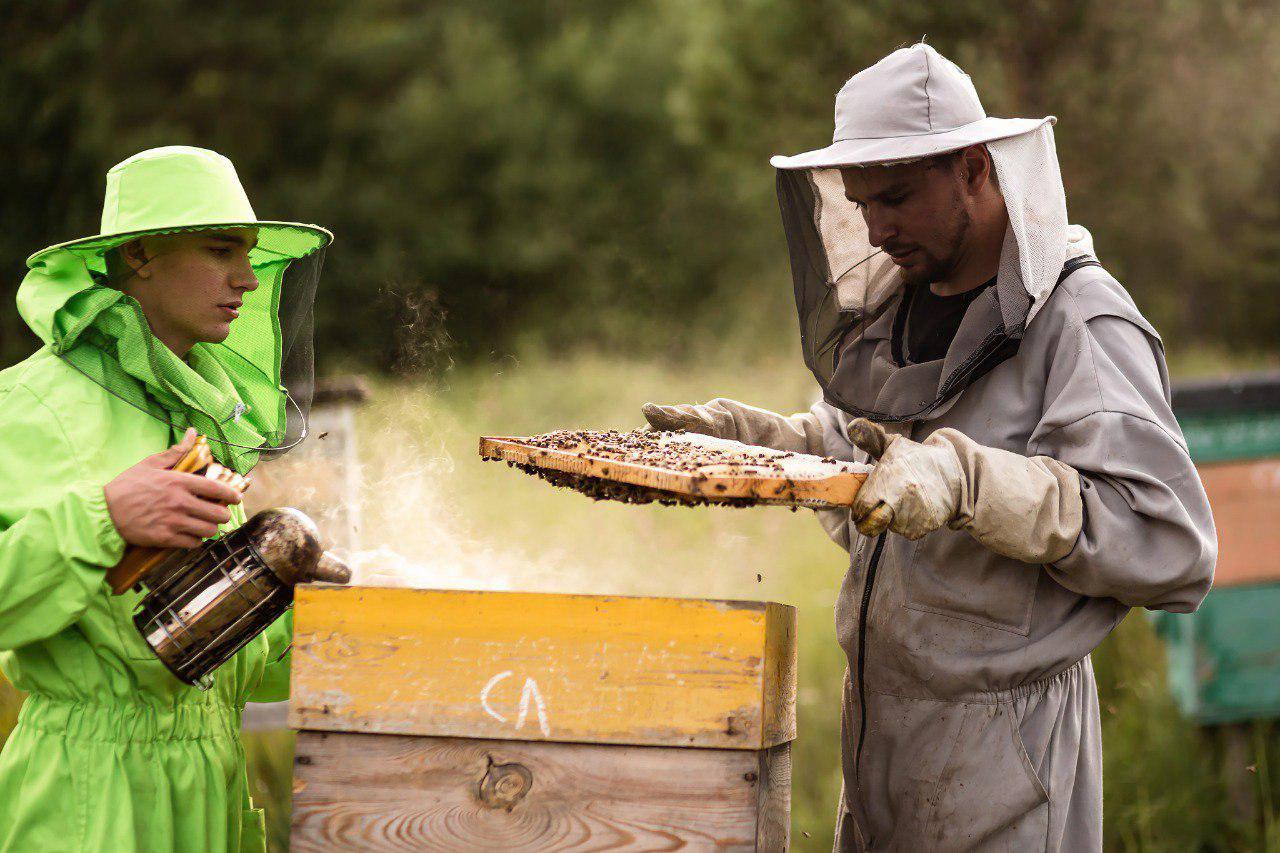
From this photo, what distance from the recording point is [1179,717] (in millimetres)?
4555

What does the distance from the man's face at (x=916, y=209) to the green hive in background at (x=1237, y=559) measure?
2.28 metres

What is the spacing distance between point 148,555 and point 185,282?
0.60 m

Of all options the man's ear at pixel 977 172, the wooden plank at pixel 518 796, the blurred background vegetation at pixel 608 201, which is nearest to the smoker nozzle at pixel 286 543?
the wooden plank at pixel 518 796

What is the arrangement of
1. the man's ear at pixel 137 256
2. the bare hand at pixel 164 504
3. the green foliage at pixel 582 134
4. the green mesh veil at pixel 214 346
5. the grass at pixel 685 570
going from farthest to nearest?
the green foliage at pixel 582 134
the grass at pixel 685 570
the man's ear at pixel 137 256
the green mesh veil at pixel 214 346
the bare hand at pixel 164 504

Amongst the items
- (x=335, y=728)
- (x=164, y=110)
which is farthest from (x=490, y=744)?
(x=164, y=110)

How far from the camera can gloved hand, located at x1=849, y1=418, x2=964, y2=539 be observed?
2107mm

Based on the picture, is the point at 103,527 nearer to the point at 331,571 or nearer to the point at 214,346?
the point at 331,571

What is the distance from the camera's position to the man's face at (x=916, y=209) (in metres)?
2.56

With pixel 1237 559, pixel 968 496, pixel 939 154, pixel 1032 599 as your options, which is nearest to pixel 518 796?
pixel 968 496

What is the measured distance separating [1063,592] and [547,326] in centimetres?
1465

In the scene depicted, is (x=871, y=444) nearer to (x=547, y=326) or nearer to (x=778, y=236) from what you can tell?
(x=547, y=326)

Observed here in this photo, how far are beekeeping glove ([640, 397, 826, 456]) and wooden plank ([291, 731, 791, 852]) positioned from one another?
37.9 inches

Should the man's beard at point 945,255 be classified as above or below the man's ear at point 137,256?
above

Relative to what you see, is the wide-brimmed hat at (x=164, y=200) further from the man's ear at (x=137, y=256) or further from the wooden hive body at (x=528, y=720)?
the wooden hive body at (x=528, y=720)
